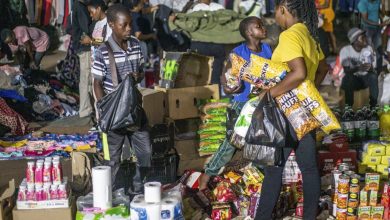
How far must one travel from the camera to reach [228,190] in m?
6.39

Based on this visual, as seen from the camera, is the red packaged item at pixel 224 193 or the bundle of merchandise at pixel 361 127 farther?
the bundle of merchandise at pixel 361 127

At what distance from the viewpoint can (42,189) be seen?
5.57 m

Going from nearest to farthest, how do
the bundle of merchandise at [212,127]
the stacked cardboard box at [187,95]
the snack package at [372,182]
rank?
the snack package at [372,182]
the bundle of merchandise at [212,127]
the stacked cardboard box at [187,95]

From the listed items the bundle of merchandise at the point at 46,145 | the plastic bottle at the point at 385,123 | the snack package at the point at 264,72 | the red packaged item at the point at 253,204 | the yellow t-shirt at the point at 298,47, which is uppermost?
the yellow t-shirt at the point at 298,47

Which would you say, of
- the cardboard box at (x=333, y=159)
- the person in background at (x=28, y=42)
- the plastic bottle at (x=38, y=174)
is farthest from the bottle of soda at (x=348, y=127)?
the person in background at (x=28, y=42)

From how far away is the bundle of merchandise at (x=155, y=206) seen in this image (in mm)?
5297

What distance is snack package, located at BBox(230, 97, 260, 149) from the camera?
5812 mm

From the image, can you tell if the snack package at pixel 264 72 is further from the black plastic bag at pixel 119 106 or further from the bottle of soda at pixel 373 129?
the bottle of soda at pixel 373 129

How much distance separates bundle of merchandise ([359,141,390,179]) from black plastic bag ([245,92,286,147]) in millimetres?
2362

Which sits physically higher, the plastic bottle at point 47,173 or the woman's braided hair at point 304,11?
the woman's braided hair at point 304,11

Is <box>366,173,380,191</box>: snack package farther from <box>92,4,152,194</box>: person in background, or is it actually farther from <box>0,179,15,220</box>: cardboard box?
<box>0,179,15,220</box>: cardboard box

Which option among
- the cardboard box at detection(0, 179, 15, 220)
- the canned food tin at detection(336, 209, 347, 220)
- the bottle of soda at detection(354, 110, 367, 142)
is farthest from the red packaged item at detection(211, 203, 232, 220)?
the bottle of soda at detection(354, 110, 367, 142)

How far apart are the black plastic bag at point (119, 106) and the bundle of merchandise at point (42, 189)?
0.66m

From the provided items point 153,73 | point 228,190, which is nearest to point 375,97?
point 153,73
